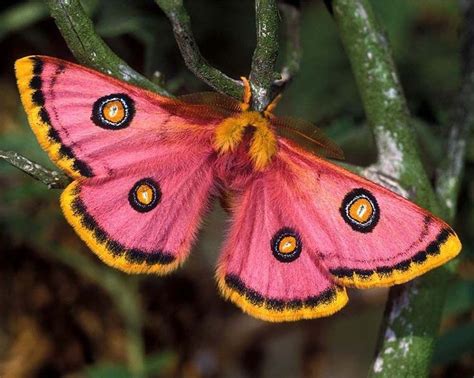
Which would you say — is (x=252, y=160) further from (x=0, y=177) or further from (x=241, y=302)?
(x=0, y=177)

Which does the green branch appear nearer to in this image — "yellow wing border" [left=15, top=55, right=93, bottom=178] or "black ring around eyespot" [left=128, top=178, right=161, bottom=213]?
"black ring around eyespot" [left=128, top=178, right=161, bottom=213]

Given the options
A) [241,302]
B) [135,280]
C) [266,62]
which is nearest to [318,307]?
[241,302]

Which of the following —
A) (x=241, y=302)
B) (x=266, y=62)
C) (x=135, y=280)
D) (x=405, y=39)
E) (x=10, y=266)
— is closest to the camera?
(x=266, y=62)

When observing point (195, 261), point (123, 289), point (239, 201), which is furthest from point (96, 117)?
point (195, 261)

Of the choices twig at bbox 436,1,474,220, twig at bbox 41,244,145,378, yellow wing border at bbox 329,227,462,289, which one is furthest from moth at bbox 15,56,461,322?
twig at bbox 41,244,145,378

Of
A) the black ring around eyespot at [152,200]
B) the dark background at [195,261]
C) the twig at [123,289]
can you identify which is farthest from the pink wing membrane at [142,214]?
the twig at [123,289]

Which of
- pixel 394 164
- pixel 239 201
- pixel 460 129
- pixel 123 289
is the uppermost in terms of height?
pixel 460 129

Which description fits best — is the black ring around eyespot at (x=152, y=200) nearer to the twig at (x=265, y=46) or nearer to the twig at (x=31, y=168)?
the twig at (x=31, y=168)

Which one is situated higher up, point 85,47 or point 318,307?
point 85,47

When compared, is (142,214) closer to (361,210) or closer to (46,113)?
(46,113)
